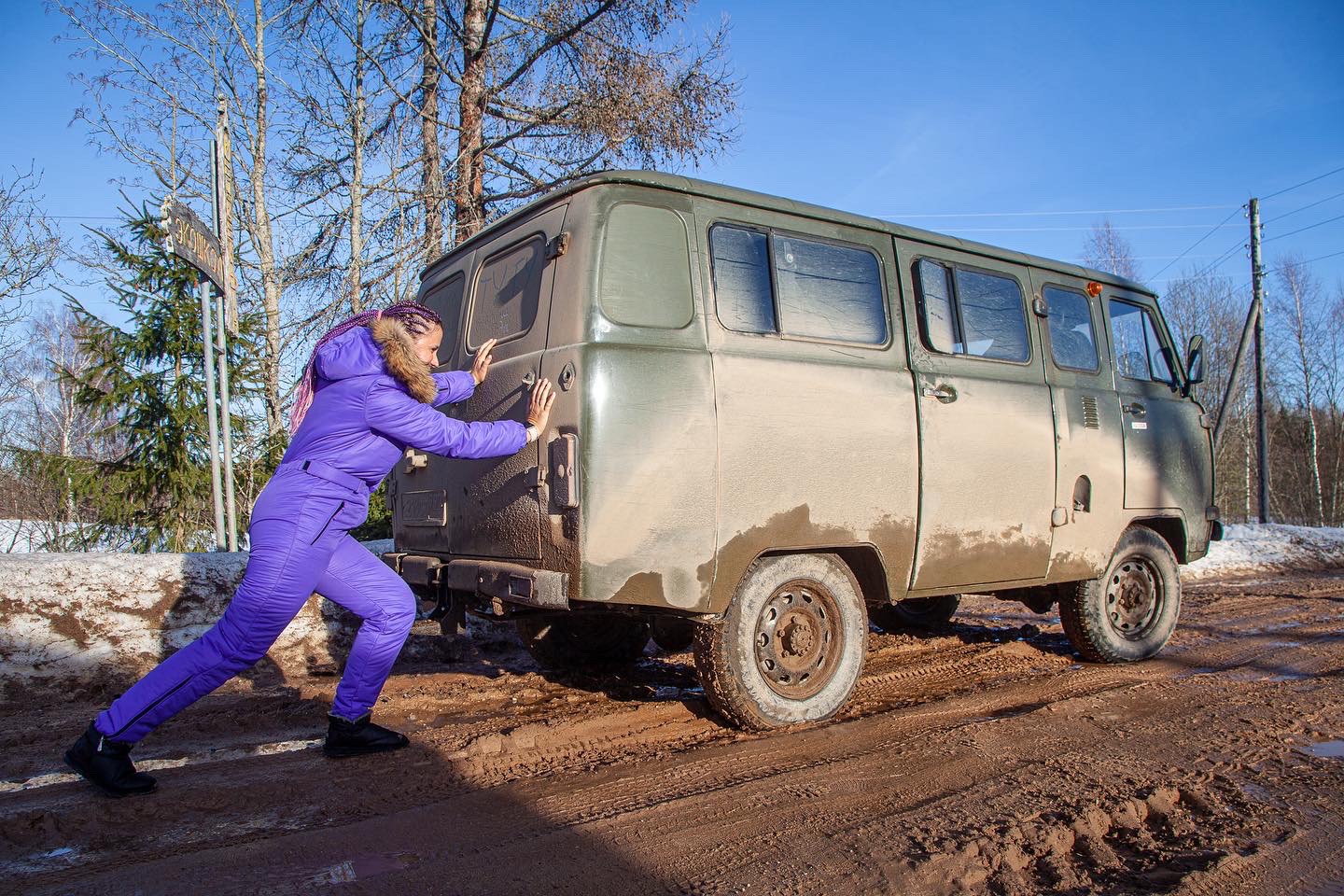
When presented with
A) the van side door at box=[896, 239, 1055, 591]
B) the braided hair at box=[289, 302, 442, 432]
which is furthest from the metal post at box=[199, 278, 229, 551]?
the van side door at box=[896, 239, 1055, 591]

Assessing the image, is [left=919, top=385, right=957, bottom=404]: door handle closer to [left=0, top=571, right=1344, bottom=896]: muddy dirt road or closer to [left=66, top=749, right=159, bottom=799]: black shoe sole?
[left=0, top=571, right=1344, bottom=896]: muddy dirt road

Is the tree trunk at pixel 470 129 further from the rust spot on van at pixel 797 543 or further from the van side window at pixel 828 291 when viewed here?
the rust spot on van at pixel 797 543

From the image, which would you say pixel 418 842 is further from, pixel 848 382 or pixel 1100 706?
pixel 1100 706

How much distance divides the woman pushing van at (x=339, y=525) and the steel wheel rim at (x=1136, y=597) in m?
4.18

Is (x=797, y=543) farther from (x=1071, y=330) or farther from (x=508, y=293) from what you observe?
(x=1071, y=330)

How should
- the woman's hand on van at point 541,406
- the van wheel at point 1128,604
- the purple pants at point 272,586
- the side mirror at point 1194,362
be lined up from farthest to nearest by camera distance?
1. the side mirror at point 1194,362
2. the van wheel at point 1128,604
3. the woman's hand on van at point 541,406
4. the purple pants at point 272,586

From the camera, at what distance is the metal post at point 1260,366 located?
18922mm

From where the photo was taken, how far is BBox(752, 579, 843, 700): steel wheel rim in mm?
3871

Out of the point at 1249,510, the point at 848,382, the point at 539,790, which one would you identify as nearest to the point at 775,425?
the point at 848,382

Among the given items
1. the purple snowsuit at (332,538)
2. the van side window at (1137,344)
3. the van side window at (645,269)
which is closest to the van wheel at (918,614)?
the van side window at (1137,344)

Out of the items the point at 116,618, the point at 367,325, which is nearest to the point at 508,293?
the point at 367,325

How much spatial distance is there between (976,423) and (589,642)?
8.85 ft

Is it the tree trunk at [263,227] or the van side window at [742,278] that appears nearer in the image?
the van side window at [742,278]

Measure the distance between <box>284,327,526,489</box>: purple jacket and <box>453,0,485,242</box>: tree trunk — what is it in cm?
798
